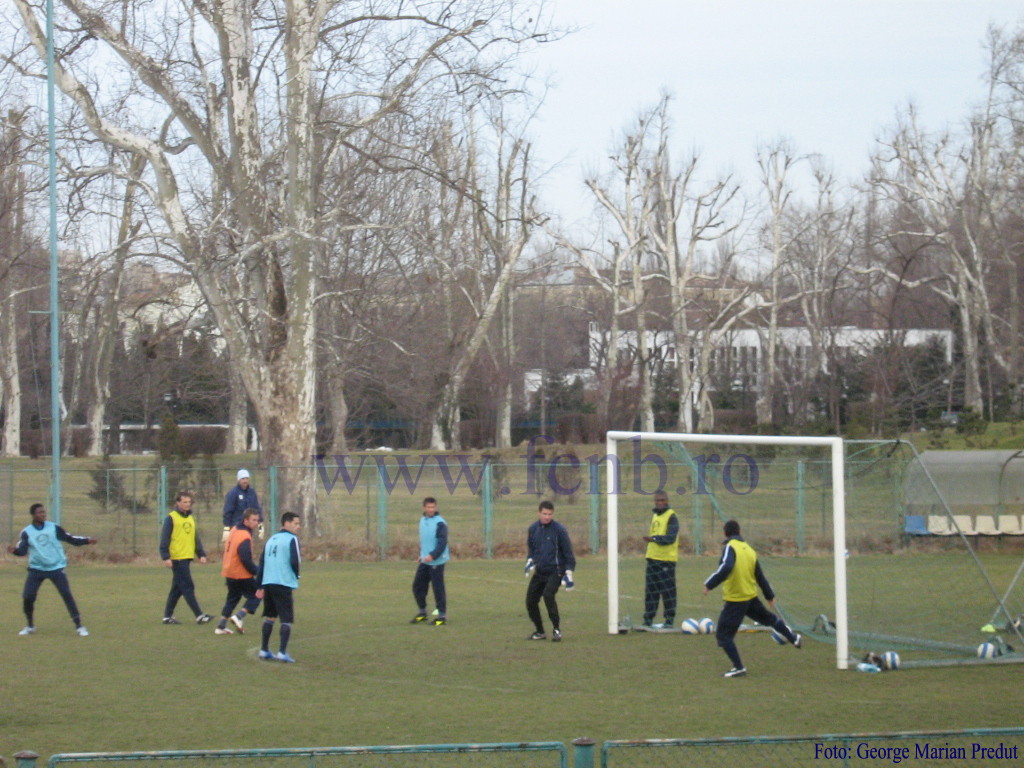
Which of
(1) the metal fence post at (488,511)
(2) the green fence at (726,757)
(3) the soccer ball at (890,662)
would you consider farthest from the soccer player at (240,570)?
(1) the metal fence post at (488,511)

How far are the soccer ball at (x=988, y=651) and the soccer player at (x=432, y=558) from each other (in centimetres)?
660

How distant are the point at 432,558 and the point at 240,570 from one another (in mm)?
2522

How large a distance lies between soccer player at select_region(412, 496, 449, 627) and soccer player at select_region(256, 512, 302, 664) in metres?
3.01

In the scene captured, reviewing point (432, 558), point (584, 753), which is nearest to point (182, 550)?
point (432, 558)

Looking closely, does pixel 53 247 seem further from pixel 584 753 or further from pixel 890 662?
pixel 584 753

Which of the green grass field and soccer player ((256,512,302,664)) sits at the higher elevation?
soccer player ((256,512,302,664))

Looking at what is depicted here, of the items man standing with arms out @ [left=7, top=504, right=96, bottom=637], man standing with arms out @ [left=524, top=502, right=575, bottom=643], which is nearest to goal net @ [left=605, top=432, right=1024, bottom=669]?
man standing with arms out @ [left=524, top=502, right=575, bottom=643]

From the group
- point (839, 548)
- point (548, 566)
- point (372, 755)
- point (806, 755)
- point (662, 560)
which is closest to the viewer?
point (372, 755)

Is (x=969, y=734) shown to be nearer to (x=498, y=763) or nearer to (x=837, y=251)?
(x=498, y=763)

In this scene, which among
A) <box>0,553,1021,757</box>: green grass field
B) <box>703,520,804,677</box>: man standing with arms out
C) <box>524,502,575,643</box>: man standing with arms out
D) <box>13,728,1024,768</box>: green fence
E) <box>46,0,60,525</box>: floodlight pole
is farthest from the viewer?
<box>46,0,60,525</box>: floodlight pole

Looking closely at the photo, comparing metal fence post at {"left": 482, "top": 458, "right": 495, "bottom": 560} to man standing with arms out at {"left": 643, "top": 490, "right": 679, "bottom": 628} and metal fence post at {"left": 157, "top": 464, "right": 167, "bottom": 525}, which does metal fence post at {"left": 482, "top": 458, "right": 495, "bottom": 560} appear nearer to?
metal fence post at {"left": 157, "top": 464, "right": 167, "bottom": 525}

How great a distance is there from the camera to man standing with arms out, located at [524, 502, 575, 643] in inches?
542

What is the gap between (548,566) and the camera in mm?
13750

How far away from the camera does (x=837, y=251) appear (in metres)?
60.1
